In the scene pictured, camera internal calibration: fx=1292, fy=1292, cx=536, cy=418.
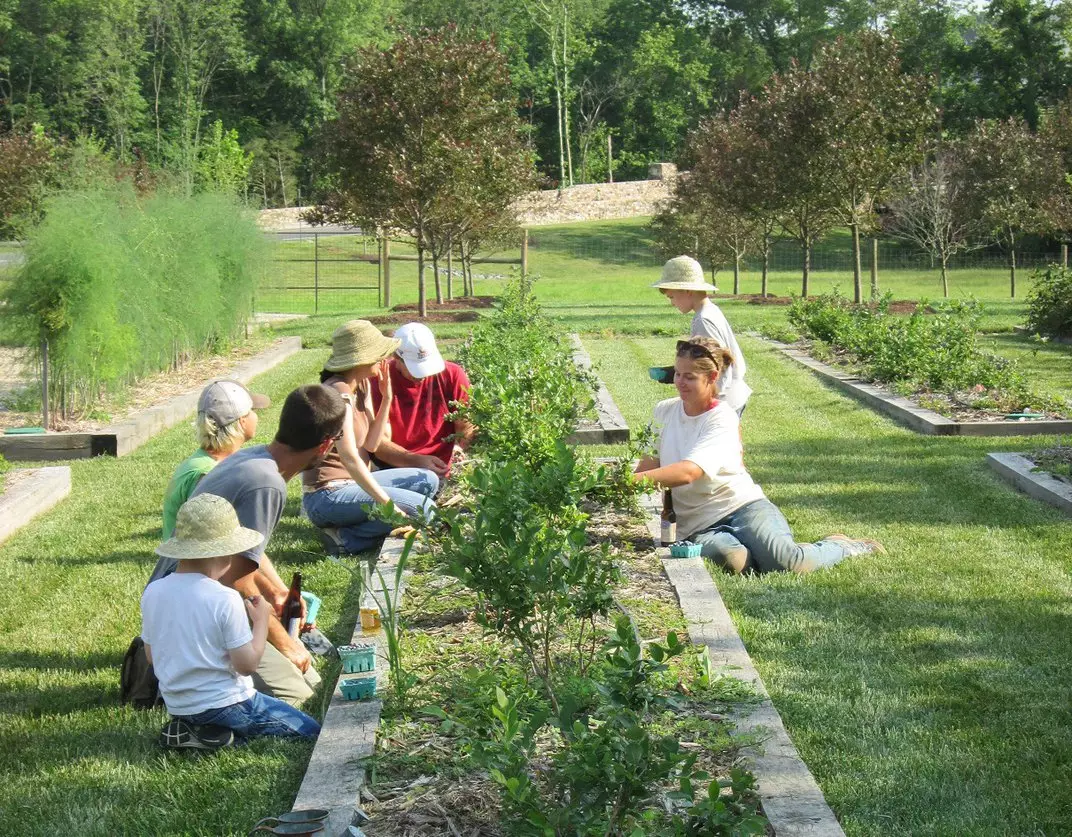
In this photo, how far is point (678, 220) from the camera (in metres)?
33.2

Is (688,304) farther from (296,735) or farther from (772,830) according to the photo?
(772,830)

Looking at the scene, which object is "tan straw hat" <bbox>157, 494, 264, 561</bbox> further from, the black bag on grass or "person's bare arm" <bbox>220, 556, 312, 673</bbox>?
the black bag on grass

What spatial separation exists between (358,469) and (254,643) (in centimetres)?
201

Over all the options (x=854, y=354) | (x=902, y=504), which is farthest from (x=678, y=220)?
(x=902, y=504)

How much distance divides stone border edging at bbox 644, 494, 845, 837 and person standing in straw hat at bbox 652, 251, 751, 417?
1.50m

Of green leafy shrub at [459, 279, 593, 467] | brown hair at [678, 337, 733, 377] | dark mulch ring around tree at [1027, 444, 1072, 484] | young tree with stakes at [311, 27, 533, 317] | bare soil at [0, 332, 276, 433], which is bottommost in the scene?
dark mulch ring around tree at [1027, 444, 1072, 484]

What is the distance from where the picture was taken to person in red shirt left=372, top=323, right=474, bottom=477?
749cm

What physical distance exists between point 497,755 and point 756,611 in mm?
2779

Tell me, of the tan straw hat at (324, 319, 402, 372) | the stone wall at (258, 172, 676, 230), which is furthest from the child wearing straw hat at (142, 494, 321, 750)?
the stone wall at (258, 172, 676, 230)

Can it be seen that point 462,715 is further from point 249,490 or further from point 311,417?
point 311,417

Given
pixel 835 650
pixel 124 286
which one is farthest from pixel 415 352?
pixel 124 286

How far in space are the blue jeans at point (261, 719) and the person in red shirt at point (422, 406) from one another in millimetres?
3215

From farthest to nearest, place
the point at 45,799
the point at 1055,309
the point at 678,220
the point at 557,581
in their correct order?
the point at 678,220 → the point at 1055,309 → the point at 45,799 → the point at 557,581

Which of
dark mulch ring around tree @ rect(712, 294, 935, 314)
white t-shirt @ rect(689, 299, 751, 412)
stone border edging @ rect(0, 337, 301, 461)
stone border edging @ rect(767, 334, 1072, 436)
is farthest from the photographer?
dark mulch ring around tree @ rect(712, 294, 935, 314)
